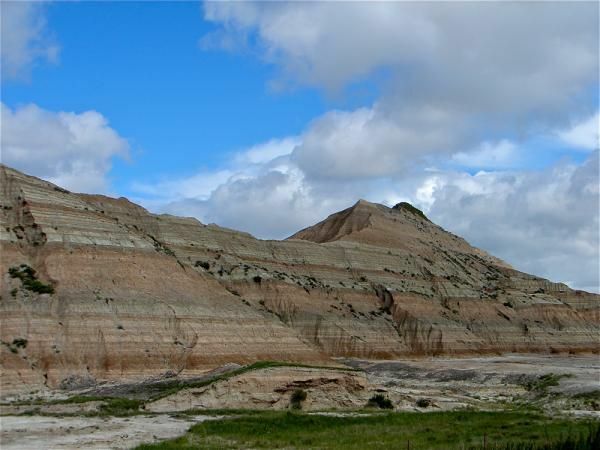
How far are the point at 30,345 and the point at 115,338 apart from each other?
5663 millimetres

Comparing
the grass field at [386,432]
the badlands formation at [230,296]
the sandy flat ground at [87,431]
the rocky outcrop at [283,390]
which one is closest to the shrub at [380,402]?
the rocky outcrop at [283,390]

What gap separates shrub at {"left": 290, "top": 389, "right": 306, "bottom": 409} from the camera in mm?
41938

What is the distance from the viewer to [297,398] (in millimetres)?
42156

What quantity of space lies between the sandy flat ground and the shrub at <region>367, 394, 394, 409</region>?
1069 cm

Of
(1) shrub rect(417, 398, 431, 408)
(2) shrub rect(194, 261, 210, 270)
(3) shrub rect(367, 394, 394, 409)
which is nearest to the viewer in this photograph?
(3) shrub rect(367, 394, 394, 409)

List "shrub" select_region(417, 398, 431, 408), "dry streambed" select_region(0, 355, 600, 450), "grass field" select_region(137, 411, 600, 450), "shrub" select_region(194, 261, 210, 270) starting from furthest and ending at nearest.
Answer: "shrub" select_region(194, 261, 210, 270), "shrub" select_region(417, 398, 431, 408), "dry streambed" select_region(0, 355, 600, 450), "grass field" select_region(137, 411, 600, 450)

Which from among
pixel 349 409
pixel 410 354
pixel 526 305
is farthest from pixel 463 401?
pixel 526 305

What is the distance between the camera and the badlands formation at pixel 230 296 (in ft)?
162

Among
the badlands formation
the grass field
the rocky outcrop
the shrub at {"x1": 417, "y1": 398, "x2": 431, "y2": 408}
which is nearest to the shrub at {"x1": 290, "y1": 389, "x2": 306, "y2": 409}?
the rocky outcrop

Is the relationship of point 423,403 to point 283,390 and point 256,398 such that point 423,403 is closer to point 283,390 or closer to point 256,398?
point 283,390

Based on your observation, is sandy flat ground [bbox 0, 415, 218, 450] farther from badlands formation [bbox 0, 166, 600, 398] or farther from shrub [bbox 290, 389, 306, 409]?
badlands formation [bbox 0, 166, 600, 398]

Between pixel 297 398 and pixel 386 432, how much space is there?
11976 mm

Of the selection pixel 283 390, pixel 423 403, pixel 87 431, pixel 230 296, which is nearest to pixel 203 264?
pixel 230 296

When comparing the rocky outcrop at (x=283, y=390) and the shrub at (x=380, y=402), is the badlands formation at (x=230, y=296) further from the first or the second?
the shrub at (x=380, y=402)
